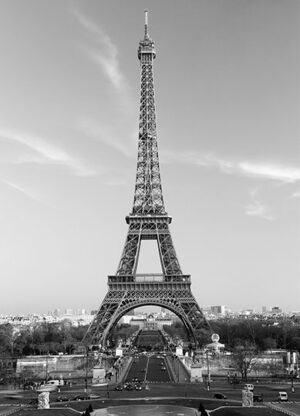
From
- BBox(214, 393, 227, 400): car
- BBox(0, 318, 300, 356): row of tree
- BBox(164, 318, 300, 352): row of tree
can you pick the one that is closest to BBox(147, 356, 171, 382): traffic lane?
BBox(214, 393, 227, 400): car

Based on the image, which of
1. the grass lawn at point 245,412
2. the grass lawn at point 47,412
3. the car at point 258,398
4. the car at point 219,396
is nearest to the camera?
the grass lawn at point 245,412

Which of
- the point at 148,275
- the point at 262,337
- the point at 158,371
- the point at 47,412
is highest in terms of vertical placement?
the point at 148,275

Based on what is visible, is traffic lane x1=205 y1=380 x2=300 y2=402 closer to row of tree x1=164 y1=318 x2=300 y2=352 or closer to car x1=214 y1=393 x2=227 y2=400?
car x1=214 y1=393 x2=227 y2=400

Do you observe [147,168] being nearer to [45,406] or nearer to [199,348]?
[199,348]

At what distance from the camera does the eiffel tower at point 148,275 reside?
7994 centimetres

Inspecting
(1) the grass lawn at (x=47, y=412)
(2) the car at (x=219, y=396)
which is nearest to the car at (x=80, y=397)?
(1) the grass lawn at (x=47, y=412)

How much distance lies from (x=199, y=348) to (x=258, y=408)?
42.1m

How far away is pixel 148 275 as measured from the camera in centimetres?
8412

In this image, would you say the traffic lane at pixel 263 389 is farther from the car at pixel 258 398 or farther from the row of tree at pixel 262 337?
the row of tree at pixel 262 337

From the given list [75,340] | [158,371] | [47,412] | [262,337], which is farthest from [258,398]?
[75,340]

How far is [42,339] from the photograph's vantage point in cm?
10912

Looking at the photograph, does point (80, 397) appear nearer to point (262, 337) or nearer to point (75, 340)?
point (75, 340)

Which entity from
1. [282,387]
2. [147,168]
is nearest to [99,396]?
[282,387]

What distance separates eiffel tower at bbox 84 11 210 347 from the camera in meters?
79.9
